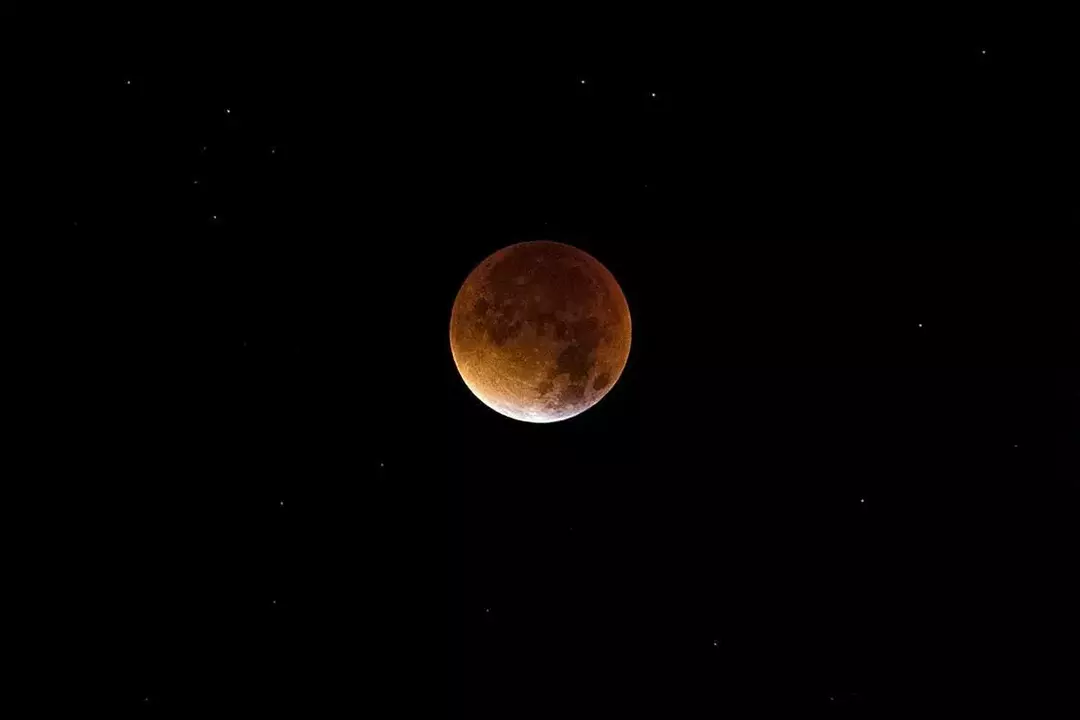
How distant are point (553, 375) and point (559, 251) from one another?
58cm

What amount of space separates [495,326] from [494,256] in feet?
1.27

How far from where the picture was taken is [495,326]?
3734 mm

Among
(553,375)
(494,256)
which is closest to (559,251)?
(494,256)

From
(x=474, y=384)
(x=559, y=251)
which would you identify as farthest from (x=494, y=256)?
(x=474, y=384)

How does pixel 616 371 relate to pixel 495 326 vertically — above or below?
below

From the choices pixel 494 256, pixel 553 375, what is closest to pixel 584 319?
pixel 553 375

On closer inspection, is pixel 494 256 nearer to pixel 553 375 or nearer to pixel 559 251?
pixel 559 251

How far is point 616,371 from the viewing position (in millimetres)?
4031

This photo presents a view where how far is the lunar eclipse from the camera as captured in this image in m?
3.70

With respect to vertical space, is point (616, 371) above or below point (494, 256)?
below

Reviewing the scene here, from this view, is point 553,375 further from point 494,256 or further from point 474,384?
point 494,256

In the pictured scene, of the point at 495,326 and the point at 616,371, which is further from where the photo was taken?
the point at 616,371

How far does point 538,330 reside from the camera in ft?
12.1

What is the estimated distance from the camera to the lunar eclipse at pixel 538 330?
3.70 m
